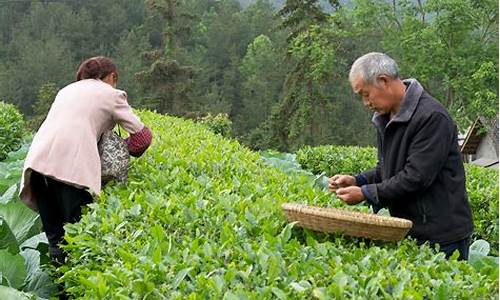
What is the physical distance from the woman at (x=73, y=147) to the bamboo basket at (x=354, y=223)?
1.64 meters

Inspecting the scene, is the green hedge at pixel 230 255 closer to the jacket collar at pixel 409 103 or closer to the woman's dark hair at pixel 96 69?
the jacket collar at pixel 409 103

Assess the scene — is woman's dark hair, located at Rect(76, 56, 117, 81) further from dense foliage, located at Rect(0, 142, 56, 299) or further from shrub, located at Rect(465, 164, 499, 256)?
shrub, located at Rect(465, 164, 499, 256)

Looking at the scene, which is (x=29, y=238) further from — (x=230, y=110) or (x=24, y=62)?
(x=24, y=62)

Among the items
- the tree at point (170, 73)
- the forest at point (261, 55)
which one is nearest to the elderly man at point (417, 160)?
the forest at point (261, 55)

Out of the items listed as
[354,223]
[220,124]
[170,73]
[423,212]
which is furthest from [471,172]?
[170,73]

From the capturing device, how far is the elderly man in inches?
135

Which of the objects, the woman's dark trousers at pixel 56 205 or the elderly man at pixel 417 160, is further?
the woman's dark trousers at pixel 56 205

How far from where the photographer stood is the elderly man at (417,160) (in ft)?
11.3

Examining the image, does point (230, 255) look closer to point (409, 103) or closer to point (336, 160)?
point (409, 103)

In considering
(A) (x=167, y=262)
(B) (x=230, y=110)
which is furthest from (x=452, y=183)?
(B) (x=230, y=110)

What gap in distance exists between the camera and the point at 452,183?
3.53 m

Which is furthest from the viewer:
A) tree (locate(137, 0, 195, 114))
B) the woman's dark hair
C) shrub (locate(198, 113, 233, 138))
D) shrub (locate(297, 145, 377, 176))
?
tree (locate(137, 0, 195, 114))

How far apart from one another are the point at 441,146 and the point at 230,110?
4605cm

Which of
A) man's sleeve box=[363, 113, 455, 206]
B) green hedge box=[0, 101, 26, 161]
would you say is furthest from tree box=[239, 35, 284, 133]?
man's sleeve box=[363, 113, 455, 206]
